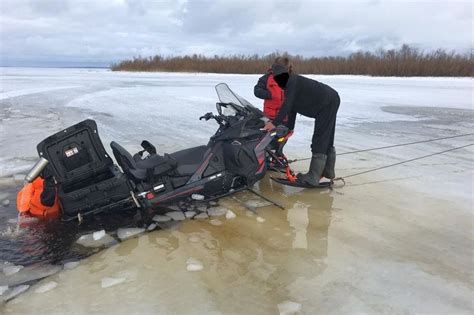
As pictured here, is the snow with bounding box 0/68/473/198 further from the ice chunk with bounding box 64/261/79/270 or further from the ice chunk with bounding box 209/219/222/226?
the ice chunk with bounding box 209/219/222/226

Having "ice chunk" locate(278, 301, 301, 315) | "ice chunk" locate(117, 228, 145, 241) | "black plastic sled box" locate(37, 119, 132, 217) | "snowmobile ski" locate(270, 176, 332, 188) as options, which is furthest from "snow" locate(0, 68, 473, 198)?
"ice chunk" locate(278, 301, 301, 315)

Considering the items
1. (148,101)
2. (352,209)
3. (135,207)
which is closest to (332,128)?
(352,209)

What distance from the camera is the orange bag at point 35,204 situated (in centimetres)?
327

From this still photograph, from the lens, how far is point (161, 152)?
216 inches

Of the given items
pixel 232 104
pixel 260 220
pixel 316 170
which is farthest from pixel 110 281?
pixel 316 170

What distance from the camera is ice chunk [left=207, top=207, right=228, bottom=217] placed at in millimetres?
3541

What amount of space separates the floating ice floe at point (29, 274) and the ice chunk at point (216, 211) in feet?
4.47

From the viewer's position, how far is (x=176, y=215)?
3.50 m

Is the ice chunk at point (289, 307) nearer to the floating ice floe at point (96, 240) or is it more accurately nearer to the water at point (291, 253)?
the water at point (291, 253)

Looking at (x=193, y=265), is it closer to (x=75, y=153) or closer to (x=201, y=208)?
(x=201, y=208)

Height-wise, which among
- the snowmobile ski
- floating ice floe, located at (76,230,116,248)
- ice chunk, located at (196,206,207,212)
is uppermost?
the snowmobile ski

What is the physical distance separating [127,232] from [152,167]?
57 centimetres

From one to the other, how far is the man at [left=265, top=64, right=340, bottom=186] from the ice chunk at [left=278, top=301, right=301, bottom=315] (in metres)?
2.06

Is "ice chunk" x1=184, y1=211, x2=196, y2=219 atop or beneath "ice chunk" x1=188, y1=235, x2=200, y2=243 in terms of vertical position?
atop
